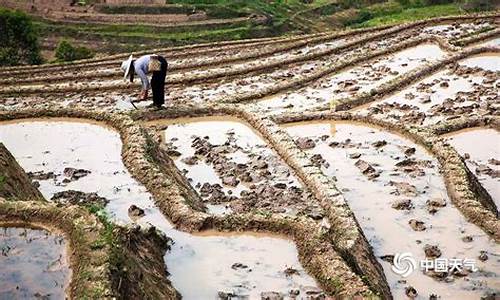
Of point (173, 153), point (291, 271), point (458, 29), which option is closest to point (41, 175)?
point (173, 153)

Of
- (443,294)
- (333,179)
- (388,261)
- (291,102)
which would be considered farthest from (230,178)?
(291,102)

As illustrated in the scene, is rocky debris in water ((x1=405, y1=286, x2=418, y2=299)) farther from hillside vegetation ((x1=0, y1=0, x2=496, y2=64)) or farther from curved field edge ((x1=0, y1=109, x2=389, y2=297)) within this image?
hillside vegetation ((x1=0, y1=0, x2=496, y2=64))

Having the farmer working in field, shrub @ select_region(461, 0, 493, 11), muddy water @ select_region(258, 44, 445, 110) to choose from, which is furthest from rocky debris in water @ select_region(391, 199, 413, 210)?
shrub @ select_region(461, 0, 493, 11)

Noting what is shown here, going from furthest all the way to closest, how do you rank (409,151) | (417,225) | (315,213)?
(409,151), (315,213), (417,225)

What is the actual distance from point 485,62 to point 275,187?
9.90 m

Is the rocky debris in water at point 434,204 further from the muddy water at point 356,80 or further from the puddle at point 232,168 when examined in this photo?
the muddy water at point 356,80

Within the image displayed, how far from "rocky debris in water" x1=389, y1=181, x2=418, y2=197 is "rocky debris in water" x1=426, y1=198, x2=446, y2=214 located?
28 cm

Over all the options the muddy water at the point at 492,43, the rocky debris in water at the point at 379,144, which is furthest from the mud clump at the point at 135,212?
the muddy water at the point at 492,43

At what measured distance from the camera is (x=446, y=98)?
13.5 meters

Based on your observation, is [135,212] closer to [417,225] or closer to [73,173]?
[73,173]

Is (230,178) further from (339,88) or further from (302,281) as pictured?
(339,88)

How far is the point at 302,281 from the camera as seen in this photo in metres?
6.14

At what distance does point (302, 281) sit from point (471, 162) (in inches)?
201

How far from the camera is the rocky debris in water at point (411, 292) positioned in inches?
253
